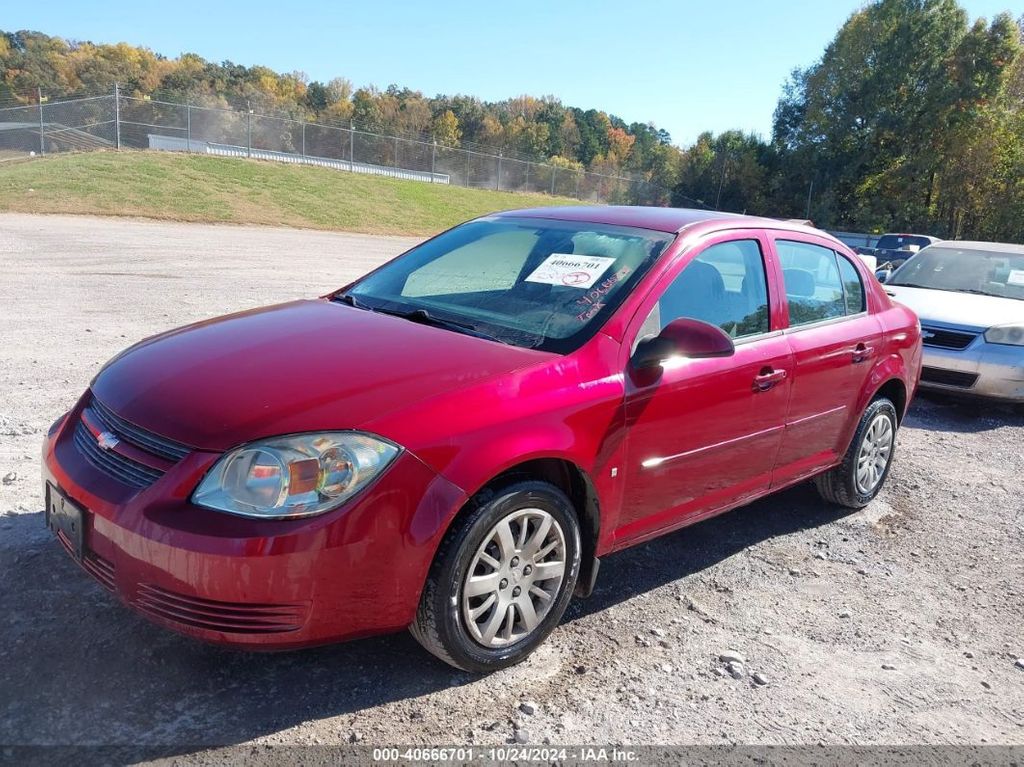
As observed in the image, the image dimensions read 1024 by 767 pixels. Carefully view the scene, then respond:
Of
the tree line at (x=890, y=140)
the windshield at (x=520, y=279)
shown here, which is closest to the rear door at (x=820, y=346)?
the windshield at (x=520, y=279)

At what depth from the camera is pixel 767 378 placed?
12.6 feet

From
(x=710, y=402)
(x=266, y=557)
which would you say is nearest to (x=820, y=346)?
(x=710, y=402)

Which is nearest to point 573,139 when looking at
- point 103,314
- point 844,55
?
point 844,55

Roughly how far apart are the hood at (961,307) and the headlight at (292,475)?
652cm

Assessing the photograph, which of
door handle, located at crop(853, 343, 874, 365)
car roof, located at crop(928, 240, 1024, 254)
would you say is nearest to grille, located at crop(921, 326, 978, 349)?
car roof, located at crop(928, 240, 1024, 254)

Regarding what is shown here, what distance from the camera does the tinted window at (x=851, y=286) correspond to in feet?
15.5

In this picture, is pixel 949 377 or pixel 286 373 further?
pixel 949 377

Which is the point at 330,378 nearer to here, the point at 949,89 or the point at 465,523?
the point at 465,523

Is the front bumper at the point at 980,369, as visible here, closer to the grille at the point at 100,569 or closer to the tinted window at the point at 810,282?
the tinted window at the point at 810,282

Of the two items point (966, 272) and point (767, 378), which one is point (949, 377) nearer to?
point (966, 272)

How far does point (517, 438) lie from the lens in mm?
2799

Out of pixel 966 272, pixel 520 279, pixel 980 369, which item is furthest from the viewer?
pixel 966 272

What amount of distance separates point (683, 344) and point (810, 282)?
161cm

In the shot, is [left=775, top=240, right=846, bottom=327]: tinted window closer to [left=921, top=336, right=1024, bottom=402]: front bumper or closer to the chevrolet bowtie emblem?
the chevrolet bowtie emblem
